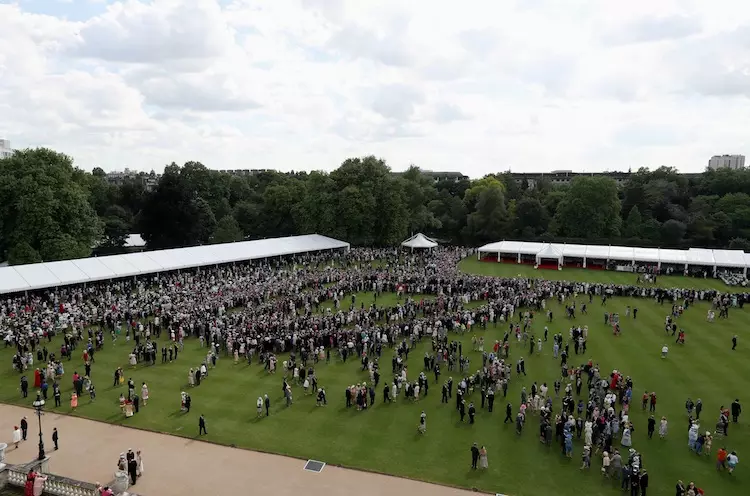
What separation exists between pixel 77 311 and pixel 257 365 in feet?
38.8

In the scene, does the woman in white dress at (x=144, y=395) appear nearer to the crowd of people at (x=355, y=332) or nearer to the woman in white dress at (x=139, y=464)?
the crowd of people at (x=355, y=332)

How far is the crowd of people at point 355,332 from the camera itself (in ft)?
58.4

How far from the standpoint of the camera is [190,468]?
576 inches

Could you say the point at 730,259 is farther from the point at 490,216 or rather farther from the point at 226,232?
the point at 226,232

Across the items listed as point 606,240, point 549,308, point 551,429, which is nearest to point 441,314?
point 549,308

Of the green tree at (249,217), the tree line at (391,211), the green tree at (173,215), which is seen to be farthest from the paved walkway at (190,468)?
the green tree at (249,217)

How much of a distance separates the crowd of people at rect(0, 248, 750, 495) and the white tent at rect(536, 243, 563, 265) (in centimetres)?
975

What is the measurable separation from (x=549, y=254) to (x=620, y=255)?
5.96 m

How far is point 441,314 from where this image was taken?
96.5 ft

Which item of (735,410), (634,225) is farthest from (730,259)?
(735,410)

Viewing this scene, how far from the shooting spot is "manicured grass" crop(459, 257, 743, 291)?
39.9 meters

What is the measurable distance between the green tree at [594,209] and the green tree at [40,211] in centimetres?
4884

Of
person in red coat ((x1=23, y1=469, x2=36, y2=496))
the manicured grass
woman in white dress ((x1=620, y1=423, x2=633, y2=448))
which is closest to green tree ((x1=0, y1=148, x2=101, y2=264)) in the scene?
person in red coat ((x1=23, y1=469, x2=36, y2=496))

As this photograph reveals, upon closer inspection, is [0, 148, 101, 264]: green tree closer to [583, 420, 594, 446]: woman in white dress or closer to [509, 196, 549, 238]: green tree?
[583, 420, 594, 446]: woman in white dress
